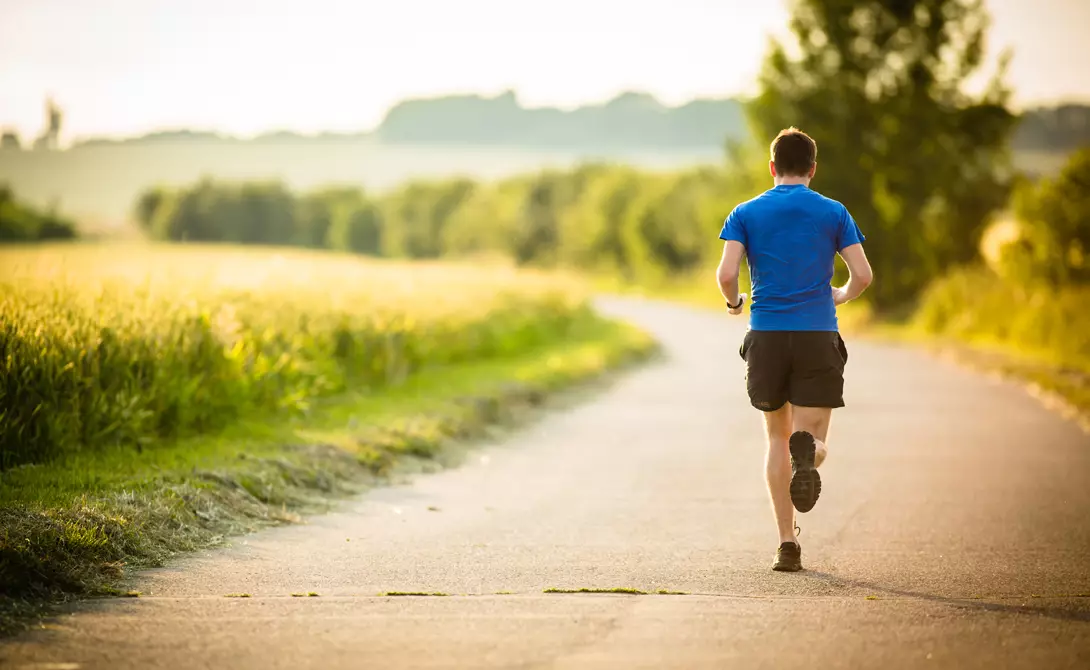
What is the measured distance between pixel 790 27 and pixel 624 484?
1132 inches

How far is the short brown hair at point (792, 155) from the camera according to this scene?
6898 mm

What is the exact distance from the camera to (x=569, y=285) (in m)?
37.0

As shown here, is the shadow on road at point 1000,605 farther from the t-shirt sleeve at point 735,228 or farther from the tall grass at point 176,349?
the tall grass at point 176,349

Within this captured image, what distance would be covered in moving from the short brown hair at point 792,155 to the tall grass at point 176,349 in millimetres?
5535

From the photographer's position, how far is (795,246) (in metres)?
6.74

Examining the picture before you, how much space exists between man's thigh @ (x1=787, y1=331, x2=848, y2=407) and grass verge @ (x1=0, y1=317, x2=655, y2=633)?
3.63m

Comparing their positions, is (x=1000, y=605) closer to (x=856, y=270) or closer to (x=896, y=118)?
(x=856, y=270)

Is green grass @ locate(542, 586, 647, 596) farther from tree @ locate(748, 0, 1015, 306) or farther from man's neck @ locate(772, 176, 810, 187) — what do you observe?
tree @ locate(748, 0, 1015, 306)

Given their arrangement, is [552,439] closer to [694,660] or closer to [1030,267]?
[694,660]

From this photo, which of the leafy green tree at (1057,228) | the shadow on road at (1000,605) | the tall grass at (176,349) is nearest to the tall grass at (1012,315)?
the leafy green tree at (1057,228)

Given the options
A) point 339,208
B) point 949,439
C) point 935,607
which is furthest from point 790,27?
point 339,208

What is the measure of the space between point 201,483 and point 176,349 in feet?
9.28

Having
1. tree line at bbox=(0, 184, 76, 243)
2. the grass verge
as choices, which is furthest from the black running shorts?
tree line at bbox=(0, 184, 76, 243)

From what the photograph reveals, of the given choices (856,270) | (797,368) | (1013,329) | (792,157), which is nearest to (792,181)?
(792,157)
